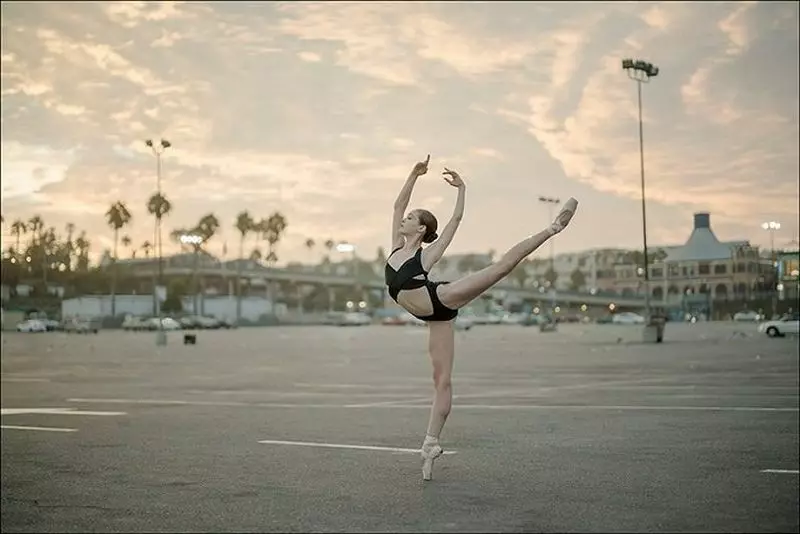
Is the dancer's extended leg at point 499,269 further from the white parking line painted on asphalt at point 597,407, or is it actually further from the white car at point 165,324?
the white car at point 165,324

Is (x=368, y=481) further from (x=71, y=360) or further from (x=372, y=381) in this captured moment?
(x=71, y=360)

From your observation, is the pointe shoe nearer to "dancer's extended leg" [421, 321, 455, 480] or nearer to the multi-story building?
"dancer's extended leg" [421, 321, 455, 480]

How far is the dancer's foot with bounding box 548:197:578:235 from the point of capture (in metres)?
3.89

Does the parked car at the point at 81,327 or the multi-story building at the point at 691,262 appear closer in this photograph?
the multi-story building at the point at 691,262

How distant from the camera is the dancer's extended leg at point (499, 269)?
12.7ft

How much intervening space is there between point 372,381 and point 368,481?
35.4m

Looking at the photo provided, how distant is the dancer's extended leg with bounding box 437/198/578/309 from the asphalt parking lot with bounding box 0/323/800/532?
1.43 meters

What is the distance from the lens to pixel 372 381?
50219 millimetres

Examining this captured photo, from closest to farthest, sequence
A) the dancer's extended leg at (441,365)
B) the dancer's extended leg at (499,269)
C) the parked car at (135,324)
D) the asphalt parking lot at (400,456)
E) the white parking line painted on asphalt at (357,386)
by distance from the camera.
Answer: the dancer's extended leg at (499,269) < the dancer's extended leg at (441,365) < the asphalt parking lot at (400,456) < the white parking line painted on asphalt at (357,386) < the parked car at (135,324)

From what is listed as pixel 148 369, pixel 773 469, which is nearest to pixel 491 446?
pixel 773 469

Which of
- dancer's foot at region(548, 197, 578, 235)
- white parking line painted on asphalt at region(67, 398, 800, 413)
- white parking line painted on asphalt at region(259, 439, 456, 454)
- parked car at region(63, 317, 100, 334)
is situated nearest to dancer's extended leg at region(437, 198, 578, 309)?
dancer's foot at region(548, 197, 578, 235)

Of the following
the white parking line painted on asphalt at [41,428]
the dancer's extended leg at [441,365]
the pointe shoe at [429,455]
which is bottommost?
the white parking line painted on asphalt at [41,428]

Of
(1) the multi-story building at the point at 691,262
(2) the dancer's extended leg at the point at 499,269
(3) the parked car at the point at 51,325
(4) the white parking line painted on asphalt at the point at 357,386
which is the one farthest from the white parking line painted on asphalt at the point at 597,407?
(3) the parked car at the point at 51,325

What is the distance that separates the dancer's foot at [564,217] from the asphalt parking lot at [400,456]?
66.3 inches
